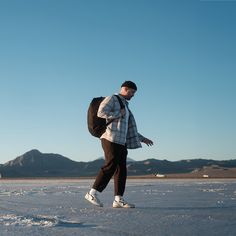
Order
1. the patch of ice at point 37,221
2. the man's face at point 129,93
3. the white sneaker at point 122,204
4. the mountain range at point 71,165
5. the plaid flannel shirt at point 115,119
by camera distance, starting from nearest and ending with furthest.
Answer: the patch of ice at point 37,221 < the white sneaker at point 122,204 < the plaid flannel shirt at point 115,119 < the man's face at point 129,93 < the mountain range at point 71,165

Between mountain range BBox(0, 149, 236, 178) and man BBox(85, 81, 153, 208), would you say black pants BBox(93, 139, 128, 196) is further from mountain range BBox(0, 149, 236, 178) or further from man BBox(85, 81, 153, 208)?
mountain range BBox(0, 149, 236, 178)

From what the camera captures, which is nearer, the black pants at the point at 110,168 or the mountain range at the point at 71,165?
the black pants at the point at 110,168

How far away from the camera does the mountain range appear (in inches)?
2997

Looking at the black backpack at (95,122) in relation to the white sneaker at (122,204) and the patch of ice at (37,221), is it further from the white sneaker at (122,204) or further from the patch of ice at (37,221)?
the patch of ice at (37,221)

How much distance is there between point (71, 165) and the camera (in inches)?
3735

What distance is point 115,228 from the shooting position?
9.75 ft

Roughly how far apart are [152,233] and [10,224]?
1.17 metres

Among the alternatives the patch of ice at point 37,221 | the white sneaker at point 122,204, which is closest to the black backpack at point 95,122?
the white sneaker at point 122,204

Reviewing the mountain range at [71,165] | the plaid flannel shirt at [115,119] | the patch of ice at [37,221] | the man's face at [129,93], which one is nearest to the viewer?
the patch of ice at [37,221]

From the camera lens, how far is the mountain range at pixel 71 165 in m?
76.1

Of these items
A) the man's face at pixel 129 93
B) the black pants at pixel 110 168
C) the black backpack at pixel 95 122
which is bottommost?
the black pants at pixel 110 168

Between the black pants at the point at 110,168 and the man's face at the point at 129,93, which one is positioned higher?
the man's face at the point at 129,93

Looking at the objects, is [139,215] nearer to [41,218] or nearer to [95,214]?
[95,214]

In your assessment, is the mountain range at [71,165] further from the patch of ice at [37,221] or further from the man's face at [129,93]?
the patch of ice at [37,221]
